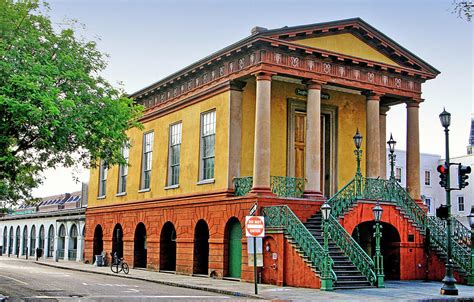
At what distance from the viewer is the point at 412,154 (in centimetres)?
3009

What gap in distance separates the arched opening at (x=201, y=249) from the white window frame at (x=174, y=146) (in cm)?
324

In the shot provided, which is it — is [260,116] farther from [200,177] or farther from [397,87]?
[397,87]

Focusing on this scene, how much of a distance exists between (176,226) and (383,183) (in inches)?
399

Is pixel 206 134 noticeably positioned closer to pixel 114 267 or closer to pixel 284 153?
pixel 284 153

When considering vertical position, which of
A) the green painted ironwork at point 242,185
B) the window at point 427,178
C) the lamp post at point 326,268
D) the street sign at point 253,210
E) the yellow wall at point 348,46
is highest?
the yellow wall at point 348,46

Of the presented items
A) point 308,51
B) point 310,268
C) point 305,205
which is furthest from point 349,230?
point 308,51

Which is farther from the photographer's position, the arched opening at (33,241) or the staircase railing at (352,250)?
the arched opening at (33,241)

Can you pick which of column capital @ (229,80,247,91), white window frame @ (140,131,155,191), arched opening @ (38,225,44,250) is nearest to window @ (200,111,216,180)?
column capital @ (229,80,247,91)

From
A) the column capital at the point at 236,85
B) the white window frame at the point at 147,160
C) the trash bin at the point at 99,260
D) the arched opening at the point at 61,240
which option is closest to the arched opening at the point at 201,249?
the column capital at the point at 236,85

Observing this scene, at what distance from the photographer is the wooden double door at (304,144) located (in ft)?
96.6

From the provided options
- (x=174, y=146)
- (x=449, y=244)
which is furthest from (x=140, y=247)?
(x=449, y=244)

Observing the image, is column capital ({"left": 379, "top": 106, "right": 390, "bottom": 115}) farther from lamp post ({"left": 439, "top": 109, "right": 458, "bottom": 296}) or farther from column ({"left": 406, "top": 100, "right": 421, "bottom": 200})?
lamp post ({"left": 439, "top": 109, "right": 458, "bottom": 296})

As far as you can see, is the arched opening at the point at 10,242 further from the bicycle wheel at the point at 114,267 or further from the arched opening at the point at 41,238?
the bicycle wheel at the point at 114,267

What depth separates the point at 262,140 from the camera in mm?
25844
